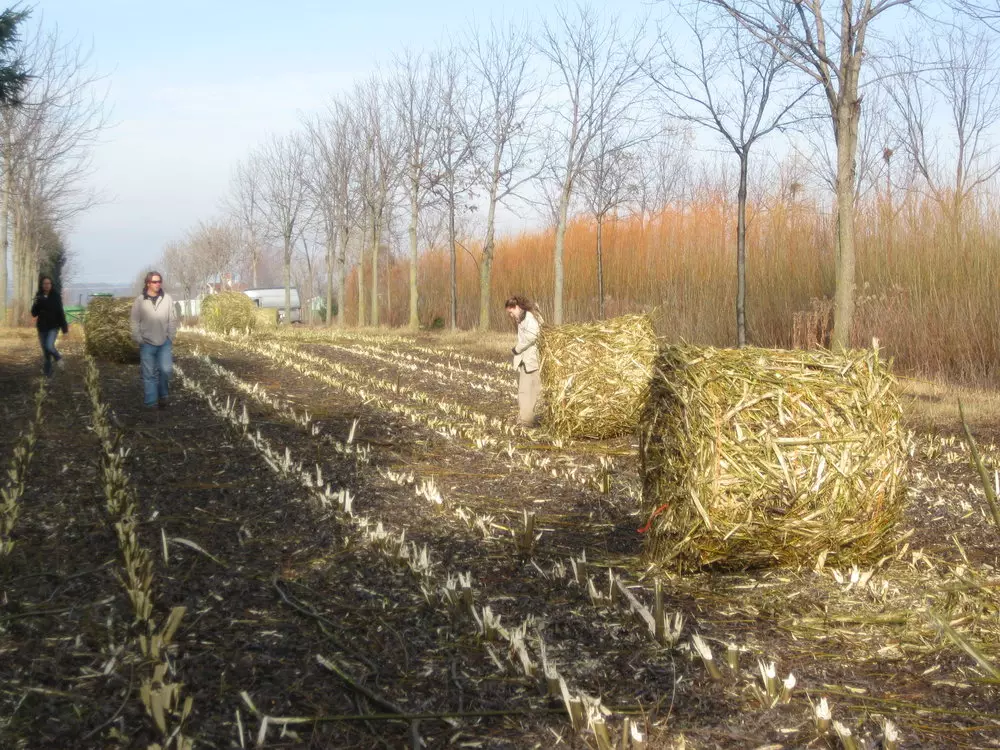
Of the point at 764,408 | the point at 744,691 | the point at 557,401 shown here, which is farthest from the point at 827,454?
the point at 557,401

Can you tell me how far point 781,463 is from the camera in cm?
466

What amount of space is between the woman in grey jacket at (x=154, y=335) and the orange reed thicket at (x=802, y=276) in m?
6.04

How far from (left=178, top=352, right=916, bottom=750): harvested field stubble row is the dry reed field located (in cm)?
2

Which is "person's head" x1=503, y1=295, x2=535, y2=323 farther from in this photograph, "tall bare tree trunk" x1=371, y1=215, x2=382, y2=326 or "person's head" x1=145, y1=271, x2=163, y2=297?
"tall bare tree trunk" x1=371, y1=215, x2=382, y2=326

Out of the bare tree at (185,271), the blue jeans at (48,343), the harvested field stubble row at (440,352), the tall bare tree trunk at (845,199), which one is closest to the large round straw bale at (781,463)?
the tall bare tree trunk at (845,199)

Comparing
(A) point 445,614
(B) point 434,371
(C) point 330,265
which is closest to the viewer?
(A) point 445,614

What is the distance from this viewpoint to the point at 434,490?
21.2ft

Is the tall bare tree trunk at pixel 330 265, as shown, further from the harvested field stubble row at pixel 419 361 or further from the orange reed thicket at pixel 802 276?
the orange reed thicket at pixel 802 276

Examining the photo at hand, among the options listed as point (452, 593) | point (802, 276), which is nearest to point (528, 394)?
point (452, 593)

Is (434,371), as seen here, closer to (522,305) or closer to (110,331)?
(522,305)

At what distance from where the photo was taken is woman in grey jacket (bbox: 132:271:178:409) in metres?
10.9

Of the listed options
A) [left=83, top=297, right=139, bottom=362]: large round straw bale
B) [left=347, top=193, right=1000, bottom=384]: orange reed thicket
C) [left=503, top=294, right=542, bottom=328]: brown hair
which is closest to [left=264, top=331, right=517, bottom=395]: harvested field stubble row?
Answer: [left=347, top=193, right=1000, bottom=384]: orange reed thicket

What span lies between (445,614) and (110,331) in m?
14.9

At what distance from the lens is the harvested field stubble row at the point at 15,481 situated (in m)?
5.37
